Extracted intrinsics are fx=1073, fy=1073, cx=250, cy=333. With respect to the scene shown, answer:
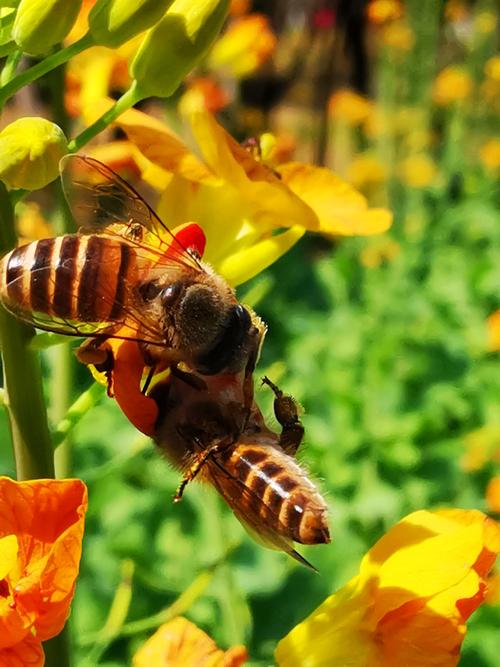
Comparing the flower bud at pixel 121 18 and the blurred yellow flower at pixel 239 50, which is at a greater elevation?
the flower bud at pixel 121 18

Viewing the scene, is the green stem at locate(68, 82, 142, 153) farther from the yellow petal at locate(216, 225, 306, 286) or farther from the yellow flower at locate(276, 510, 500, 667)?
the yellow flower at locate(276, 510, 500, 667)

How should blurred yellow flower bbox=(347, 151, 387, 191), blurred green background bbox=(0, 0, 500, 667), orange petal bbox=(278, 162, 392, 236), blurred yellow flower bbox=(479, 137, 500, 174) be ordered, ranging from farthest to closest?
blurred yellow flower bbox=(347, 151, 387, 191), blurred yellow flower bbox=(479, 137, 500, 174), blurred green background bbox=(0, 0, 500, 667), orange petal bbox=(278, 162, 392, 236)

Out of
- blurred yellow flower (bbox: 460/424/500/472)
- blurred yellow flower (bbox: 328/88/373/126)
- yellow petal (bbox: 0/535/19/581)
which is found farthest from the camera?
blurred yellow flower (bbox: 328/88/373/126)

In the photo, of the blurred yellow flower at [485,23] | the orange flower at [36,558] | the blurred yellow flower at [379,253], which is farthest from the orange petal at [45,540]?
the blurred yellow flower at [485,23]

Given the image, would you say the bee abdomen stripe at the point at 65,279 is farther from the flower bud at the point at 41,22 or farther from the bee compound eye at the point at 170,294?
the flower bud at the point at 41,22

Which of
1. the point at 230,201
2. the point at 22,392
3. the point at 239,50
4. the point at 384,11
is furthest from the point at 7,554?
the point at 384,11

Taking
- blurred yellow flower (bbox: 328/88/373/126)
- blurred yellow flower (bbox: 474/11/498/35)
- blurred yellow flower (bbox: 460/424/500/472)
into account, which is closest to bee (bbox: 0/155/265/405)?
blurred yellow flower (bbox: 460/424/500/472)
